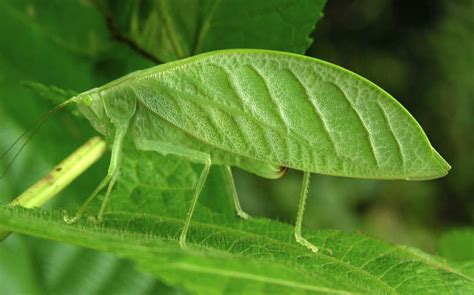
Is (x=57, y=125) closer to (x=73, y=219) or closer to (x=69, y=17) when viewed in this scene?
(x=69, y=17)

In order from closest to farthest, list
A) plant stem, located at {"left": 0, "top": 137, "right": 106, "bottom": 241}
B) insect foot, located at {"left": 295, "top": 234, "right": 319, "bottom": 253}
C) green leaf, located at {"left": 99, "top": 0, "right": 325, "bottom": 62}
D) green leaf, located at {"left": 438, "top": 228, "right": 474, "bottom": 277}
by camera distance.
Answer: insect foot, located at {"left": 295, "top": 234, "right": 319, "bottom": 253}
plant stem, located at {"left": 0, "top": 137, "right": 106, "bottom": 241}
green leaf, located at {"left": 99, "top": 0, "right": 325, "bottom": 62}
green leaf, located at {"left": 438, "top": 228, "right": 474, "bottom": 277}

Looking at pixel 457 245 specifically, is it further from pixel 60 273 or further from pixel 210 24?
pixel 60 273

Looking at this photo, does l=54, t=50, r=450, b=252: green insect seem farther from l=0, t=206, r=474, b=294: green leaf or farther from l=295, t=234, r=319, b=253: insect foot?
l=0, t=206, r=474, b=294: green leaf

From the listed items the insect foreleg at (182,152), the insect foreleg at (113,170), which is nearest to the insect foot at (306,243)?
the insect foreleg at (182,152)

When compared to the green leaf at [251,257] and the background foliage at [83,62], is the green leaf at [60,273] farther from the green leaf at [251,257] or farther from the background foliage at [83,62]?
the green leaf at [251,257]

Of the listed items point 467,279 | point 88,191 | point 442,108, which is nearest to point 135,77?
point 88,191

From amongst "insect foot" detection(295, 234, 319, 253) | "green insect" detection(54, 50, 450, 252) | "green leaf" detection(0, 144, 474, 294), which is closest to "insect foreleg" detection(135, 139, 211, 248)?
"green insect" detection(54, 50, 450, 252)
